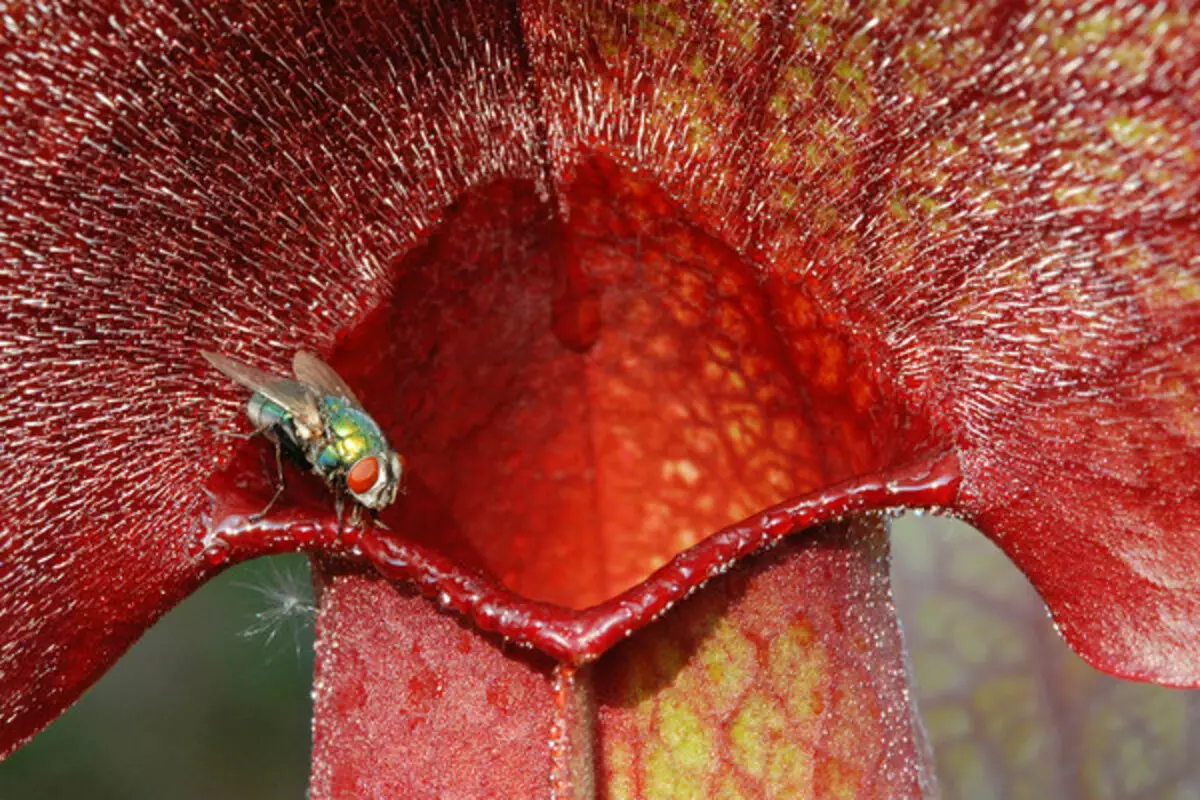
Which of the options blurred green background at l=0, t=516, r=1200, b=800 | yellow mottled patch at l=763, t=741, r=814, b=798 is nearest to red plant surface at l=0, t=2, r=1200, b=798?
yellow mottled patch at l=763, t=741, r=814, b=798

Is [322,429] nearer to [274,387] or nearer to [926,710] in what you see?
[274,387]

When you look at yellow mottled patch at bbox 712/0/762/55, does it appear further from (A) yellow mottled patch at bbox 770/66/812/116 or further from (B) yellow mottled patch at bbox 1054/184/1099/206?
(B) yellow mottled patch at bbox 1054/184/1099/206

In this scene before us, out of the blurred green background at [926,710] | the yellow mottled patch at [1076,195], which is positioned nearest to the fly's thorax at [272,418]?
the yellow mottled patch at [1076,195]

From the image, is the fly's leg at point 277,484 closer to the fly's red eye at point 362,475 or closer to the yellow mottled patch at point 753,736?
the fly's red eye at point 362,475

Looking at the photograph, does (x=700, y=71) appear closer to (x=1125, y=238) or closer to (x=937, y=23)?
(x=937, y=23)

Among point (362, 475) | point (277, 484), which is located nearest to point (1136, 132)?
point (362, 475)

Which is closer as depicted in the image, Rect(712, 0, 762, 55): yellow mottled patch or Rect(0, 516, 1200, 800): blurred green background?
Rect(712, 0, 762, 55): yellow mottled patch

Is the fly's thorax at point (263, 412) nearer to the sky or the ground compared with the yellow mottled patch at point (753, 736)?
nearer to the sky
